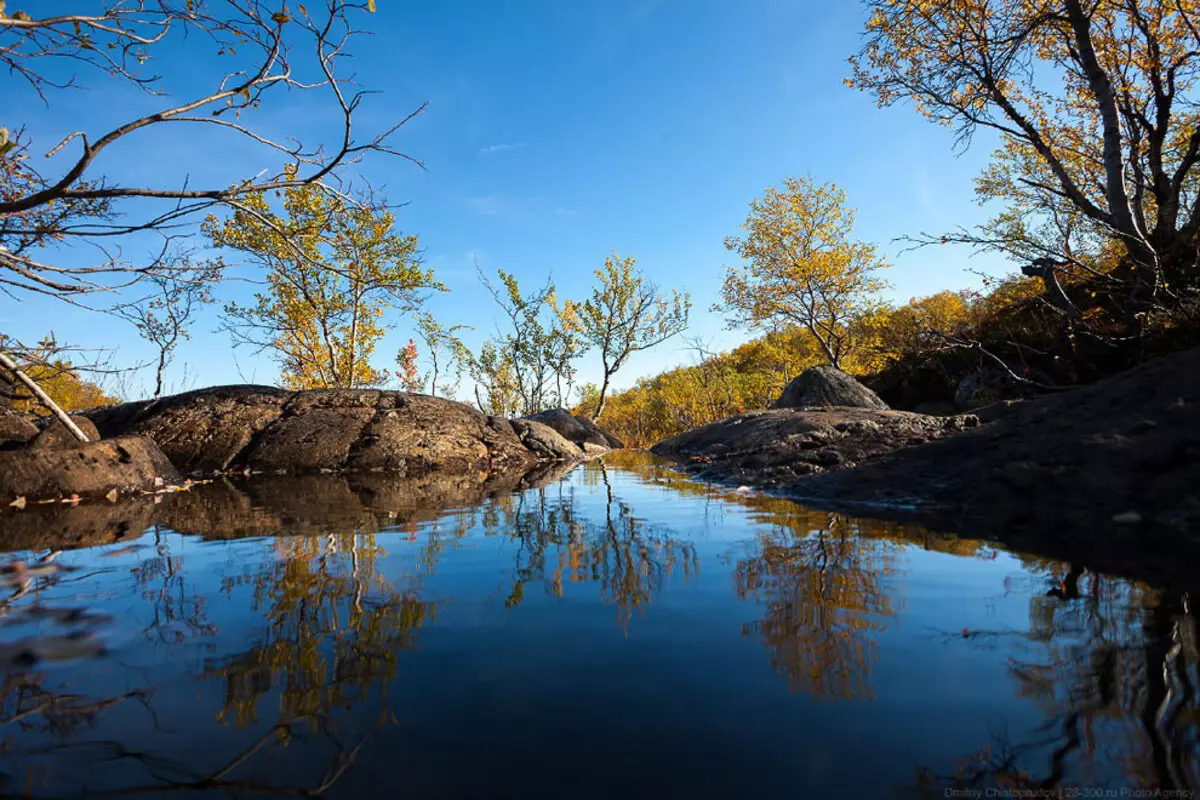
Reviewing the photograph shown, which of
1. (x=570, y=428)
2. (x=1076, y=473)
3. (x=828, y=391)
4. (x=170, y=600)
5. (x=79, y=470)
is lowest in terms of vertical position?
(x=170, y=600)

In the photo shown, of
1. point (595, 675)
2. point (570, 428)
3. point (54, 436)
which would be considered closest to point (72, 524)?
point (54, 436)

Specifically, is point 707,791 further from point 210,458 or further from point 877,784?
point 210,458

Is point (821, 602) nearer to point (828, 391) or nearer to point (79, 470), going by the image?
point (79, 470)

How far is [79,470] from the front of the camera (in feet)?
20.1

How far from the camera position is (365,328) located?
835 inches

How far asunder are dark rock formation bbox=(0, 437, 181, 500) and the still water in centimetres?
403

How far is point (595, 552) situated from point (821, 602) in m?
1.40

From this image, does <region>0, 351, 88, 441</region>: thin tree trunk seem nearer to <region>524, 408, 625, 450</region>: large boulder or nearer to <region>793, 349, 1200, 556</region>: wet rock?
<region>793, 349, 1200, 556</region>: wet rock

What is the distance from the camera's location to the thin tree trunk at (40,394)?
537cm

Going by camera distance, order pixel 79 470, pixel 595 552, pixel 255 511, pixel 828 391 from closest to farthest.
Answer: pixel 595 552
pixel 255 511
pixel 79 470
pixel 828 391

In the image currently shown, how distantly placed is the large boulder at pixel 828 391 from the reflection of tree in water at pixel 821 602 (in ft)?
30.6

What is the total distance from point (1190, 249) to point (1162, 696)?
33.8 feet

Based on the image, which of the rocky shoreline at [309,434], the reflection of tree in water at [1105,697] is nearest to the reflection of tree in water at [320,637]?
the reflection of tree in water at [1105,697]

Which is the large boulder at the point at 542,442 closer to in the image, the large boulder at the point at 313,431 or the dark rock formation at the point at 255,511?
the large boulder at the point at 313,431
